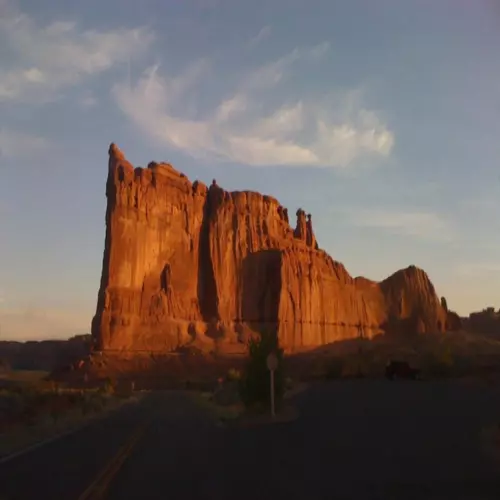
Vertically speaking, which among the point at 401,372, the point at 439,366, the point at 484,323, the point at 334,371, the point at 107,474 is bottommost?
the point at 107,474

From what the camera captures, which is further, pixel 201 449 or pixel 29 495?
pixel 201 449

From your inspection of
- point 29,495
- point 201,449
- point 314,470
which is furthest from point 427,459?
point 29,495

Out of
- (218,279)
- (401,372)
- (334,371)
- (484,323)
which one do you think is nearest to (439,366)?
(401,372)

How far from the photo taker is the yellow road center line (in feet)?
34.8

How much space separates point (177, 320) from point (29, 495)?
108m

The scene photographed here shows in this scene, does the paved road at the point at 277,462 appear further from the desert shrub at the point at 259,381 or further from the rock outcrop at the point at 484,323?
the rock outcrop at the point at 484,323

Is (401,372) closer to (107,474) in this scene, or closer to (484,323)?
(107,474)

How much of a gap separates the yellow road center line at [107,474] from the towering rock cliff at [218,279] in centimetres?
9129

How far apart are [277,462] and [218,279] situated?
11334cm

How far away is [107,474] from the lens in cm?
1304

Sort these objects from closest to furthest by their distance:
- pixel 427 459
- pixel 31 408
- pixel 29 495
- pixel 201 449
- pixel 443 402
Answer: pixel 29 495, pixel 427 459, pixel 201 449, pixel 443 402, pixel 31 408

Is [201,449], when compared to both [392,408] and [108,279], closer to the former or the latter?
[392,408]

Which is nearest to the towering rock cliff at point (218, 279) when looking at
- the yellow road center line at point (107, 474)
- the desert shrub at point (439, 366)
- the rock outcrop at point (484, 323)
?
the rock outcrop at point (484, 323)

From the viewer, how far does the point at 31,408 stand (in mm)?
42062
